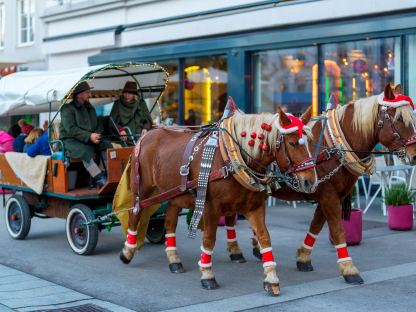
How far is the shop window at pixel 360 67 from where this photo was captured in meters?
13.5

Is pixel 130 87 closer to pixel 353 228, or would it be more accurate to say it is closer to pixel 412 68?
pixel 353 228

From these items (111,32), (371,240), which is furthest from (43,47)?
(371,240)

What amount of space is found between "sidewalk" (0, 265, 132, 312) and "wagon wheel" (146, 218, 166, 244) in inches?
93.6

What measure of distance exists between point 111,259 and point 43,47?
14.4m

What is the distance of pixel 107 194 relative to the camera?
30.8 feet

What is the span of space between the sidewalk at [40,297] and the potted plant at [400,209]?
548 cm

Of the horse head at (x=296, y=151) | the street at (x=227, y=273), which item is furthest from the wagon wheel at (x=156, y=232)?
the horse head at (x=296, y=151)

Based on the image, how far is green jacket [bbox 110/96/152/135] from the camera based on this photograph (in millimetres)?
10266

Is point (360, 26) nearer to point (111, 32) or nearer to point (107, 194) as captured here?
point (107, 194)

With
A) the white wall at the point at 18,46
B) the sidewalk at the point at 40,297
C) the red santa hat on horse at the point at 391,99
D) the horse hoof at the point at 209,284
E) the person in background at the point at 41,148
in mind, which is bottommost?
the sidewalk at the point at 40,297

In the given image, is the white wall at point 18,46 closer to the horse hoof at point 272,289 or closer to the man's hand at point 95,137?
the man's hand at point 95,137

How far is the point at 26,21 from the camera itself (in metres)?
24.6

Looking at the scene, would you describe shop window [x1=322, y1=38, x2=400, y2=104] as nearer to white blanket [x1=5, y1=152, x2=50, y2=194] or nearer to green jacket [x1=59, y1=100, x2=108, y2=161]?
green jacket [x1=59, y1=100, x2=108, y2=161]

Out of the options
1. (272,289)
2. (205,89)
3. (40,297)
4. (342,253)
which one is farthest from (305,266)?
(205,89)
